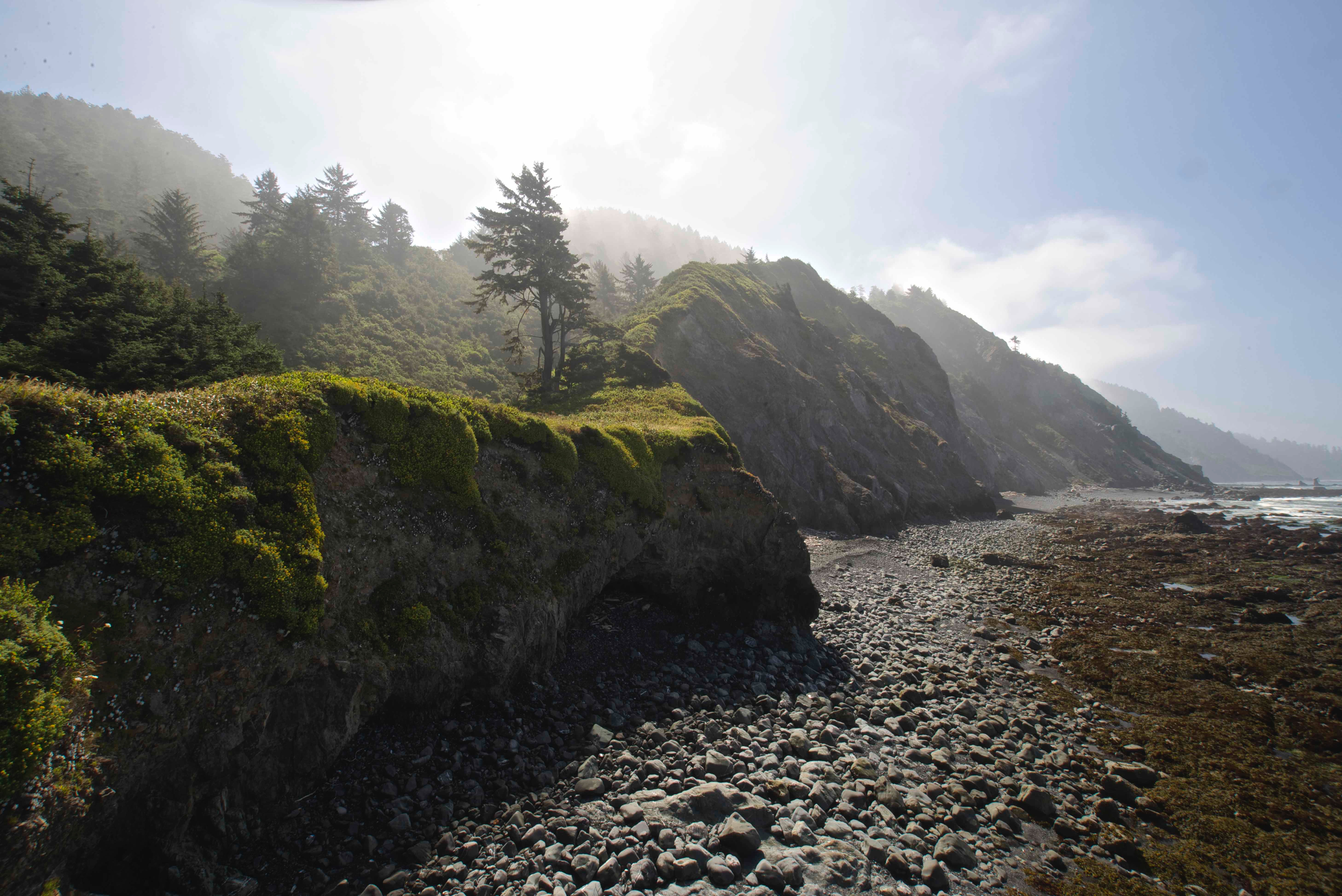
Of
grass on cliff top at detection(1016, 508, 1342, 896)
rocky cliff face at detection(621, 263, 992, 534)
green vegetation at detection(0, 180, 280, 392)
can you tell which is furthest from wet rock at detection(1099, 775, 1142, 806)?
rocky cliff face at detection(621, 263, 992, 534)

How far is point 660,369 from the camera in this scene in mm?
31547

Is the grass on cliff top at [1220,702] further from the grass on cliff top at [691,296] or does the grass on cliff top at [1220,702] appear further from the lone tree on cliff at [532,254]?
the grass on cliff top at [691,296]

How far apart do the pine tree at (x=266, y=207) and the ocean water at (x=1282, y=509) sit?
116m

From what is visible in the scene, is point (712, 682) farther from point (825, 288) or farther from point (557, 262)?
point (825, 288)

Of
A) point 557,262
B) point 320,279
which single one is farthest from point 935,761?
point 320,279

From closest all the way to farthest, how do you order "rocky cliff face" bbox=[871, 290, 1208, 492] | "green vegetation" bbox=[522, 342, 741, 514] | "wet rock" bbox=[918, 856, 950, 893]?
"wet rock" bbox=[918, 856, 950, 893]
"green vegetation" bbox=[522, 342, 741, 514]
"rocky cliff face" bbox=[871, 290, 1208, 492]

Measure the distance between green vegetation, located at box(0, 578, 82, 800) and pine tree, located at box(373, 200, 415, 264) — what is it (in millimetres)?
85075

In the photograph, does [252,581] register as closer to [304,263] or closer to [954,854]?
[954,854]

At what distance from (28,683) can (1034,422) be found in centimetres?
15332

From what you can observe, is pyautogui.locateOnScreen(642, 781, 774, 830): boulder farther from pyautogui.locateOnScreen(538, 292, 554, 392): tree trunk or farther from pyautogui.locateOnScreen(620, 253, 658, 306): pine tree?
pyautogui.locateOnScreen(620, 253, 658, 306): pine tree

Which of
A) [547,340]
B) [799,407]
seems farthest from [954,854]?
[799,407]

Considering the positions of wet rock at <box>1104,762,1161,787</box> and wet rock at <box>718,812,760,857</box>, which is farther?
wet rock at <box>1104,762,1161,787</box>

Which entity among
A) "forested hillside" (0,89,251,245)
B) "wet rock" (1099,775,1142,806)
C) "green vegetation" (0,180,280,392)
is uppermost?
"forested hillside" (0,89,251,245)

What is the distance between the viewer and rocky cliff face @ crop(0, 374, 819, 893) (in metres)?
6.00
